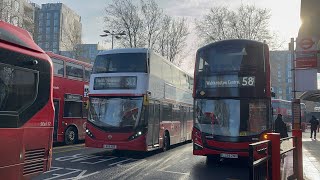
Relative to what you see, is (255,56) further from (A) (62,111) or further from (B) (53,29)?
(B) (53,29)

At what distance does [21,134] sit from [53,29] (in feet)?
318

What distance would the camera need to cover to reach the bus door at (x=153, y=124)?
14.0m

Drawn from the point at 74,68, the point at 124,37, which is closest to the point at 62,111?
the point at 74,68

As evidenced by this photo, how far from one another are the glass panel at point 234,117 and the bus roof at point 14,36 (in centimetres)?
709

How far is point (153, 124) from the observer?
14.4 m

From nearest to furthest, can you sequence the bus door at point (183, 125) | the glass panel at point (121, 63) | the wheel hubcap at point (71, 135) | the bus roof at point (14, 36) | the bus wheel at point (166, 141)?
the bus roof at point (14, 36) → the glass panel at point (121, 63) → the bus wheel at point (166, 141) → the wheel hubcap at point (71, 135) → the bus door at point (183, 125)

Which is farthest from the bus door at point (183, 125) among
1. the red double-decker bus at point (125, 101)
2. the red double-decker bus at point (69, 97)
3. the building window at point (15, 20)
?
the building window at point (15, 20)

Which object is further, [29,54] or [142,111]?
[142,111]

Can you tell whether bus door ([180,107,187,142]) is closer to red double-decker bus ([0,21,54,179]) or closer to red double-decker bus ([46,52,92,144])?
red double-decker bus ([46,52,92,144])

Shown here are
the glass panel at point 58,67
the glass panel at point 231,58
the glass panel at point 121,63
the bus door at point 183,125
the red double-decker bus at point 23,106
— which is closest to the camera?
the red double-decker bus at point 23,106

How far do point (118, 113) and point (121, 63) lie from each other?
201 cm

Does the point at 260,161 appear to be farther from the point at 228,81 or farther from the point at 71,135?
the point at 71,135

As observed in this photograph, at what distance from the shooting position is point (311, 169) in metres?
11.8

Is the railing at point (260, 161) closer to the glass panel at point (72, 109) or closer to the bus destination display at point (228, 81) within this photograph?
the bus destination display at point (228, 81)
